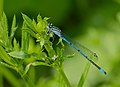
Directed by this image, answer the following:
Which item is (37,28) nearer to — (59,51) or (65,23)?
(59,51)

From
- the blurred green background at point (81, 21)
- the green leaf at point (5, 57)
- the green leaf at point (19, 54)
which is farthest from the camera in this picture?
the blurred green background at point (81, 21)

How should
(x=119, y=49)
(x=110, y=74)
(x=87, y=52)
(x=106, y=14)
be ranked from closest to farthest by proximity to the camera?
(x=87, y=52), (x=110, y=74), (x=119, y=49), (x=106, y=14)

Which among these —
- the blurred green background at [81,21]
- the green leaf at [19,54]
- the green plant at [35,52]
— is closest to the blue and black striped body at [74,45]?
the green plant at [35,52]

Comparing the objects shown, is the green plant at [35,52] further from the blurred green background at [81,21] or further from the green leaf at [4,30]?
the blurred green background at [81,21]

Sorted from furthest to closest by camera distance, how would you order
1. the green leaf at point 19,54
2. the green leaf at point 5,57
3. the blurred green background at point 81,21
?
the blurred green background at point 81,21 → the green leaf at point 5,57 → the green leaf at point 19,54

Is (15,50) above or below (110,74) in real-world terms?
above

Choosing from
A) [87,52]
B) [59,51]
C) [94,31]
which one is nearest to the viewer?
[59,51]

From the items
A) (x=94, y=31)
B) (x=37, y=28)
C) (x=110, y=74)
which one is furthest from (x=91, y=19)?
(x=37, y=28)

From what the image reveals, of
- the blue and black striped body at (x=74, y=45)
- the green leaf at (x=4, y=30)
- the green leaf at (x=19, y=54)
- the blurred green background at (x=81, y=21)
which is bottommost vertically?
the blurred green background at (x=81, y=21)
